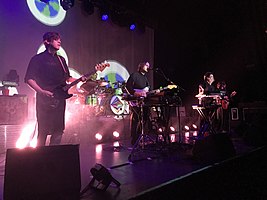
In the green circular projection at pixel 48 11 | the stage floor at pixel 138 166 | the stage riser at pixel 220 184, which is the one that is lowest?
the stage riser at pixel 220 184

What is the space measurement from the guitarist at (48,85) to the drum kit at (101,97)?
7.46 feet

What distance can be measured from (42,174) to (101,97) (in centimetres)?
461

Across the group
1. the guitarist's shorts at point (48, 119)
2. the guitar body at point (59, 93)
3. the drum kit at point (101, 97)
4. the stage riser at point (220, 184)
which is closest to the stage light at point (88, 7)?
the drum kit at point (101, 97)

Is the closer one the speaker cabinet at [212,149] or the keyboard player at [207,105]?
the speaker cabinet at [212,149]

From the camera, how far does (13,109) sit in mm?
4668

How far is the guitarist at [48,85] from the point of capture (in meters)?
2.93

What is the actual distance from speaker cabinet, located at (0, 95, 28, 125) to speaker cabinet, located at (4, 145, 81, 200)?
3053 millimetres

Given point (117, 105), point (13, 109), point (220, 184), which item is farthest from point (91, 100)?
point (220, 184)

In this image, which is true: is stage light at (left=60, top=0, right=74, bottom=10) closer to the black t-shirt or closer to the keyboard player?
the black t-shirt

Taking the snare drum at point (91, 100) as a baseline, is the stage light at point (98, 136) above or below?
below

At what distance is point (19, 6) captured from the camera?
18.0 ft

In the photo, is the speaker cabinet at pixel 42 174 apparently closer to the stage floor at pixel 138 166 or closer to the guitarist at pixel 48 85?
the stage floor at pixel 138 166

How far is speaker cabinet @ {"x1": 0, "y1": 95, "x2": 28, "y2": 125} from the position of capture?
14.9 ft

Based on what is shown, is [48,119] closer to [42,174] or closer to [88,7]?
[42,174]
